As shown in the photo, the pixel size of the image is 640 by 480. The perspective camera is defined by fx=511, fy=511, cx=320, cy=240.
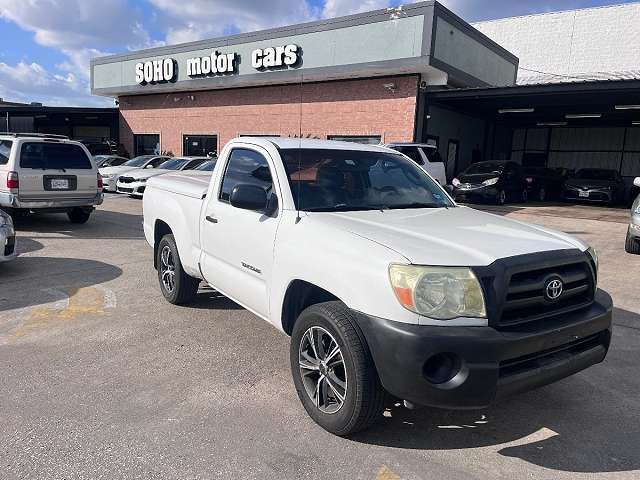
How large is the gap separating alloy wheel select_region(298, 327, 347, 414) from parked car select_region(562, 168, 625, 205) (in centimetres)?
1905

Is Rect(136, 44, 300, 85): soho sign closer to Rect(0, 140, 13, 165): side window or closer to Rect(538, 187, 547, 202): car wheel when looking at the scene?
Rect(538, 187, 547, 202): car wheel

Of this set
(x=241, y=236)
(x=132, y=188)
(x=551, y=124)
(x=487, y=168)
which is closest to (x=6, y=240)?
(x=241, y=236)

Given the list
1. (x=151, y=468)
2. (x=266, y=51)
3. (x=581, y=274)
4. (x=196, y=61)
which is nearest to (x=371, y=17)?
(x=266, y=51)

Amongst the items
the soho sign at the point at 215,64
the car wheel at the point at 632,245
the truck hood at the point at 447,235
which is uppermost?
the soho sign at the point at 215,64

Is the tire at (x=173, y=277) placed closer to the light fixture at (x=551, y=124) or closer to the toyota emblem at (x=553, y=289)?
the toyota emblem at (x=553, y=289)

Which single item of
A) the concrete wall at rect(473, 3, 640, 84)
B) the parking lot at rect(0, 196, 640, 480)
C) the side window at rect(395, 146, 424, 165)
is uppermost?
the concrete wall at rect(473, 3, 640, 84)

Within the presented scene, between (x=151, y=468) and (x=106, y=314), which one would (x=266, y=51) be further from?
(x=151, y=468)

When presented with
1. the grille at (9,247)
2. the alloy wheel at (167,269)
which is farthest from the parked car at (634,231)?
the grille at (9,247)

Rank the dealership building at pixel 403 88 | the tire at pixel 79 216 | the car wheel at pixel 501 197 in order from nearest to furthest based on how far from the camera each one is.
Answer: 1. the tire at pixel 79 216
2. the car wheel at pixel 501 197
3. the dealership building at pixel 403 88

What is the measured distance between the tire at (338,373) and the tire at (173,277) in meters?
2.29

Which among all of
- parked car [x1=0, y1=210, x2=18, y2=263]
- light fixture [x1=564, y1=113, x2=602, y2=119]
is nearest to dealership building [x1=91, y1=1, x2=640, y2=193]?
light fixture [x1=564, y1=113, x2=602, y2=119]

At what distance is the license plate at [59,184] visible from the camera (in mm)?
9828

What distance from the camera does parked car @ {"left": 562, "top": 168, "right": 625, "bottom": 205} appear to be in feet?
62.7

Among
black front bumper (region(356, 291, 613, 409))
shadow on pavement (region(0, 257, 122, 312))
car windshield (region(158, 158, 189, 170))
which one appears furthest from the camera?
car windshield (region(158, 158, 189, 170))
